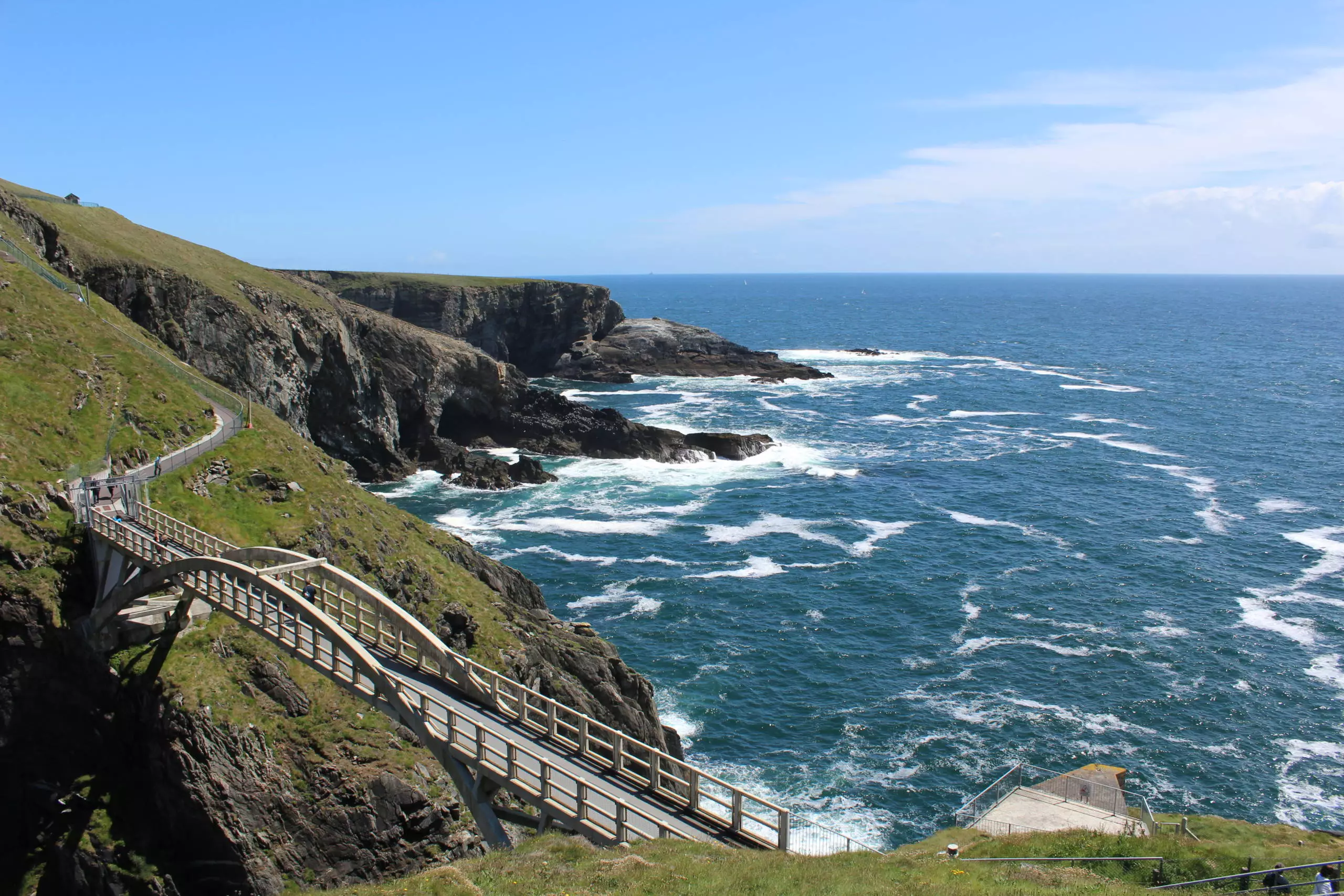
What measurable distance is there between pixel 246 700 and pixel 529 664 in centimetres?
1137

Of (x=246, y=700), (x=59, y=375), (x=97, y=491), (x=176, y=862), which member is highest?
(x=59, y=375)

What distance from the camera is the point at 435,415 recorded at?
9212cm

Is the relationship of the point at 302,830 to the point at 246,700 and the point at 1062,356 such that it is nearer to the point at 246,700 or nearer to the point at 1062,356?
the point at 246,700

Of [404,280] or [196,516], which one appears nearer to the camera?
[196,516]

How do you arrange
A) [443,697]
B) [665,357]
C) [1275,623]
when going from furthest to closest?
1. [665,357]
2. [1275,623]
3. [443,697]

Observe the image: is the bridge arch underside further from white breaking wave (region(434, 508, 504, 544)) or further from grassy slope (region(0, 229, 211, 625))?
white breaking wave (region(434, 508, 504, 544))

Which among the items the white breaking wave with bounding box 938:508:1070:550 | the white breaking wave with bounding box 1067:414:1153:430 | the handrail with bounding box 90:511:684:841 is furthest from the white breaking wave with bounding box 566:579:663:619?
the white breaking wave with bounding box 1067:414:1153:430

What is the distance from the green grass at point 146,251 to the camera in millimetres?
63969

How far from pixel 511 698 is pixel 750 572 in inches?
1432

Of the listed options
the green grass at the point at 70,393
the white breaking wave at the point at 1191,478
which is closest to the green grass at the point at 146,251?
the green grass at the point at 70,393

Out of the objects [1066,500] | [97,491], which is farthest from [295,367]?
Answer: [1066,500]

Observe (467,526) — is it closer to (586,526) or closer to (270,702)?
(586,526)

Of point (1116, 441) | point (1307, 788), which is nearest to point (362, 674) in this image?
point (1307, 788)

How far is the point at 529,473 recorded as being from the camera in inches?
3263
